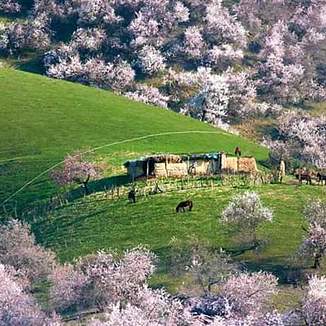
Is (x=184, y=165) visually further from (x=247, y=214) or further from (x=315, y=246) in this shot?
(x=315, y=246)

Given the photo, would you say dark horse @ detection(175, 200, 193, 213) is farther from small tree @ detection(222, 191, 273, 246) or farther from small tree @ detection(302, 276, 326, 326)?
small tree @ detection(302, 276, 326, 326)

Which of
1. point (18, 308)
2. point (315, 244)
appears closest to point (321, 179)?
point (315, 244)

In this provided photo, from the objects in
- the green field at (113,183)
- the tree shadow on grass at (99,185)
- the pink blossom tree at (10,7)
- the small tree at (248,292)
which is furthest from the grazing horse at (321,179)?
the pink blossom tree at (10,7)

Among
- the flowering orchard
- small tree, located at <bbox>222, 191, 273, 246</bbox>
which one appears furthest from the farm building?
the flowering orchard

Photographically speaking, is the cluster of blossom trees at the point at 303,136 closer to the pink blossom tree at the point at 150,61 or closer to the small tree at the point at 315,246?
the pink blossom tree at the point at 150,61

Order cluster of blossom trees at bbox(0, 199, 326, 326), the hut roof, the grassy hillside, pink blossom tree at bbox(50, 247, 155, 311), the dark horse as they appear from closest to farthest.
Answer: cluster of blossom trees at bbox(0, 199, 326, 326) → pink blossom tree at bbox(50, 247, 155, 311) → the dark horse → the hut roof → the grassy hillside

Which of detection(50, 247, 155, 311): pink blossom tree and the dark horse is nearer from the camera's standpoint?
detection(50, 247, 155, 311): pink blossom tree
